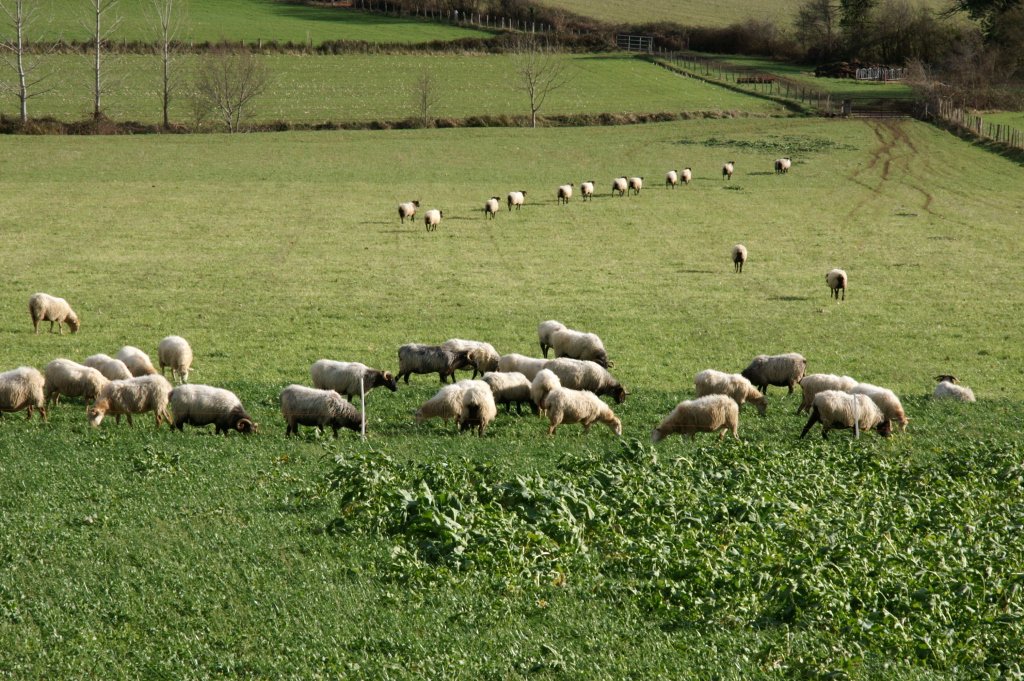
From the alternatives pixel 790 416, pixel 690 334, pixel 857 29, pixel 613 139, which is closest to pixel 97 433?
pixel 790 416

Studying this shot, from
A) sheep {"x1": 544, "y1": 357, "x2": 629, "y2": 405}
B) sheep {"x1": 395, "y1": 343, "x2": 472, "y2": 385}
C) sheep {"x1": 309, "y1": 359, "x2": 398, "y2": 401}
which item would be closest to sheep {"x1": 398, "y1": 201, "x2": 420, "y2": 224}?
sheep {"x1": 395, "y1": 343, "x2": 472, "y2": 385}

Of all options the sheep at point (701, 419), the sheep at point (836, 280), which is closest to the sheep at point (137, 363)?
the sheep at point (701, 419)

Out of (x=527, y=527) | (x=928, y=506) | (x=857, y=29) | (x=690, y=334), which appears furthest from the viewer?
(x=857, y=29)

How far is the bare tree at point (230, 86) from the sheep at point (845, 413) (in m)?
61.8

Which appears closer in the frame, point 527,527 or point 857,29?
point 527,527

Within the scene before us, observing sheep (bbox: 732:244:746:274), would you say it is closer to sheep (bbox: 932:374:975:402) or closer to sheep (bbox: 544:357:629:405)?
sheep (bbox: 932:374:975:402)

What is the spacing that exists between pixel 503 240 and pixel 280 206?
12.2 meters

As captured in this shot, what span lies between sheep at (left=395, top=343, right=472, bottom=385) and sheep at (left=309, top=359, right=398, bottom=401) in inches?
69.7

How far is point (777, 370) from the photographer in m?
21.9

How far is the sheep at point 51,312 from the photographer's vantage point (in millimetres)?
26234

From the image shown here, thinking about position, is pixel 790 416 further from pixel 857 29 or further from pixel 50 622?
pixel 857 29

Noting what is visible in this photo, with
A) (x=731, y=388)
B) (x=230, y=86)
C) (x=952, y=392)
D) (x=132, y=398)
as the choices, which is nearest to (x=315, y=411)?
(x=132, y=398)

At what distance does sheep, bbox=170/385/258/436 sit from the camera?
17.2 m

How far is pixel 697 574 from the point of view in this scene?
1138 cm
